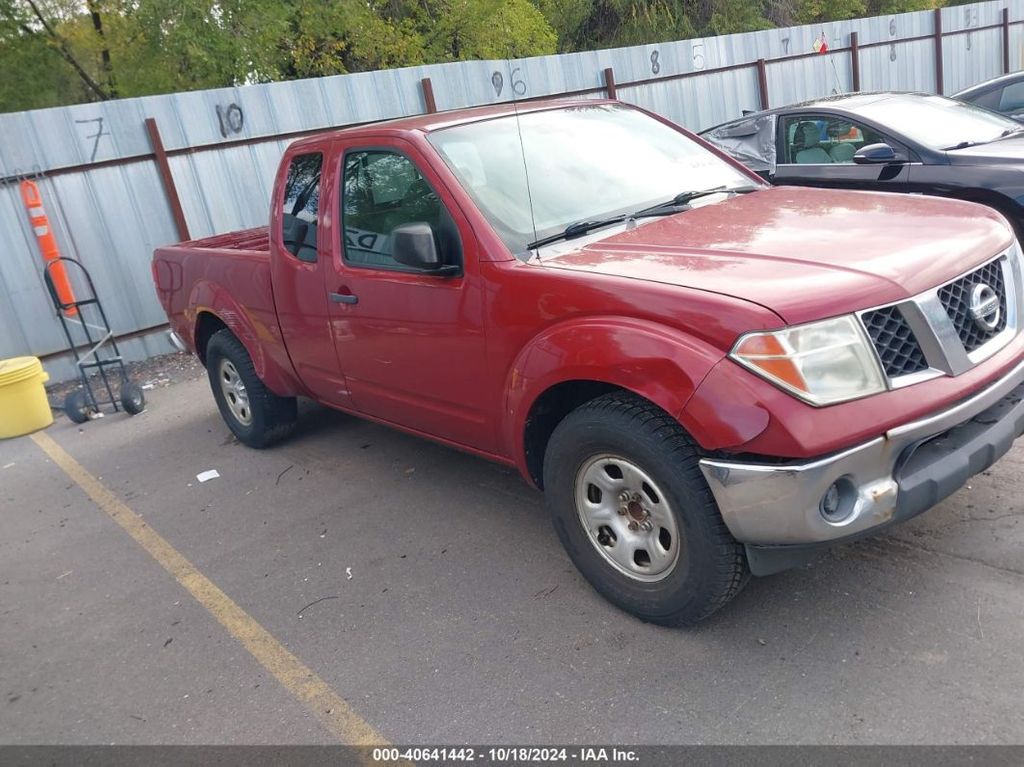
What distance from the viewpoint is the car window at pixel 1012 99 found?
9516mm

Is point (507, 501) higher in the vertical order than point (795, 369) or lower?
lower

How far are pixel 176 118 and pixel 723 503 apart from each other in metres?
7.99

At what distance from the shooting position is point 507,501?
4516 millimetres

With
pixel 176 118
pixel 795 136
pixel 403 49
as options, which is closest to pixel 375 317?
pixel 795 136

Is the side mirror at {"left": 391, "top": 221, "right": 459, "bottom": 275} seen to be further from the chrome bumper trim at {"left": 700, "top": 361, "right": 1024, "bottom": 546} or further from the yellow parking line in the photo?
the yellow parking line

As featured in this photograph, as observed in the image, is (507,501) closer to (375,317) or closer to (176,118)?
(375,317)

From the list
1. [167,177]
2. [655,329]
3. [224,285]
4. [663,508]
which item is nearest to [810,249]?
[655,329]

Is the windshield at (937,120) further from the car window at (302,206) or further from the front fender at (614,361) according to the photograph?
the front fender at (614,361)

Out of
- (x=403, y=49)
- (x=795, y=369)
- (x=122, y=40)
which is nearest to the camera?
(x=795, y=369)

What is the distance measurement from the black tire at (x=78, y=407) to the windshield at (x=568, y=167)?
4.78m

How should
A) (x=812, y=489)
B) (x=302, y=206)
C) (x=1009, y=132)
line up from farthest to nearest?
(x=1009, y=132) < (x=302, y=206) < (x=812, y=489)

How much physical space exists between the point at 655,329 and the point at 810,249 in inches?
25.9

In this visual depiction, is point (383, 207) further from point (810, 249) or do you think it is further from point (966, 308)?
point (966, 308)

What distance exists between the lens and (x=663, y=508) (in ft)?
9.86
